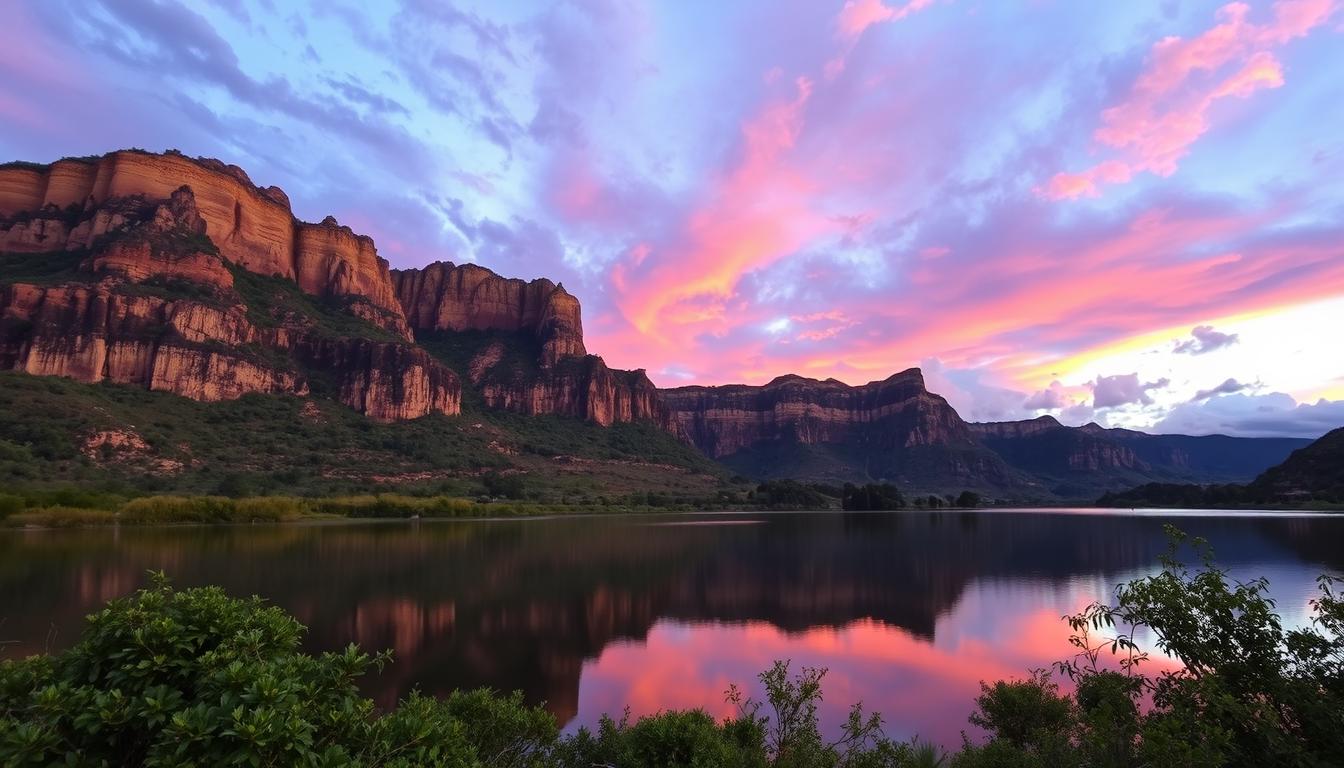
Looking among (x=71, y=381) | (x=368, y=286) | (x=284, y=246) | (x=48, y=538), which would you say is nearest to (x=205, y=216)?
(x=284, y=246)

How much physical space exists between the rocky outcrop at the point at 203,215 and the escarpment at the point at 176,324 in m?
1.18

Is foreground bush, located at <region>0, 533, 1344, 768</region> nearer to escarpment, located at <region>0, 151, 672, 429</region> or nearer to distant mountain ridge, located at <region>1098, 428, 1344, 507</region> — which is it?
escarpment, located at <region>0, 151, 672, 429</region>

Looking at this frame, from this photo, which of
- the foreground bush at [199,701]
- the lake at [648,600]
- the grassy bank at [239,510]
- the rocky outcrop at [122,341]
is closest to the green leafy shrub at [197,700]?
the foreground bush at [199,701]

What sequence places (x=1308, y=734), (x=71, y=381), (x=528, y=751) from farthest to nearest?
1. (x=71, y=381)
2. (x=528, y=751)
3. (x=1308, y=734)

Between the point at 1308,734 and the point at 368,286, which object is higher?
the point at 368,286

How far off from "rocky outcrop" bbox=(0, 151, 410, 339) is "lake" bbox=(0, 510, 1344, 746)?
11816 cm

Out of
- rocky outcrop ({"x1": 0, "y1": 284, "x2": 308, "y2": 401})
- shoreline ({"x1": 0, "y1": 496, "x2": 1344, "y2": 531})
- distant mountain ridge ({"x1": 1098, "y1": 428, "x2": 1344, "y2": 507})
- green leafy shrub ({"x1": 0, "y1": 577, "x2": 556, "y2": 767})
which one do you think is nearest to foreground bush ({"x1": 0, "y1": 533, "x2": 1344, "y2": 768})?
green leafy shrub ({"x1": 0, "y1": 577, "x2": 556, "y2": 767})

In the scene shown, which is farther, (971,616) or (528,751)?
(971,616)

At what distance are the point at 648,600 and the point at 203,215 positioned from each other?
558ft

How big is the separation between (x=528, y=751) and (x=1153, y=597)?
10.0 metres

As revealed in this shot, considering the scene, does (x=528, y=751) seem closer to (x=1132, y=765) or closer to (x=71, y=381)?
(x=1132, y=765)

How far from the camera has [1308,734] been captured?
710cm

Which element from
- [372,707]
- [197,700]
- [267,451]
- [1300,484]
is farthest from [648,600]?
[1300,484]

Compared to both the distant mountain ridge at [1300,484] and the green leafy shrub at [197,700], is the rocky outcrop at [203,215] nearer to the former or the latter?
the green leafy shrub at [197,700]
